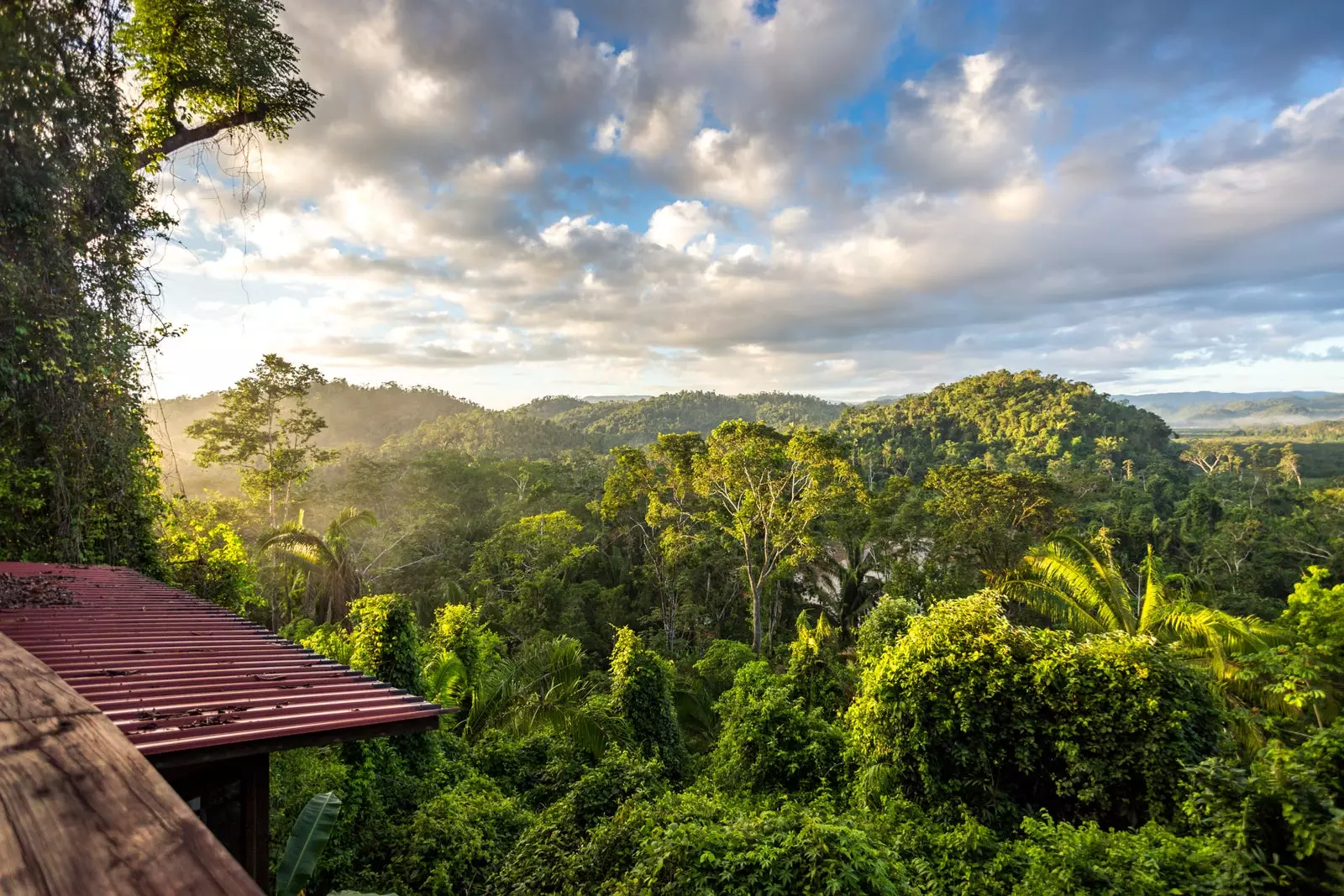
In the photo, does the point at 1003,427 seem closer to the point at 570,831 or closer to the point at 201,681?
the point at 570,831

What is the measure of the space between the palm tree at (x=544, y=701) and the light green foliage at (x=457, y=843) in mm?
2146

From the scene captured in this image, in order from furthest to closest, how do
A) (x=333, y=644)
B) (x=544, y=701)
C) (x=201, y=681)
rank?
(x=544, y=701)
(x=333, y=644)
(x=201, y=681)

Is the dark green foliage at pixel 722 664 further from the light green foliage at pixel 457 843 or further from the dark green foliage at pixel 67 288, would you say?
the dark green foliage at pixel 67 288

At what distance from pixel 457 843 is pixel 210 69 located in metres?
9.91

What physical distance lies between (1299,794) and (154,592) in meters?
8.41

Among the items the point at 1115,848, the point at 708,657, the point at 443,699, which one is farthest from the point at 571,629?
the point at 1115,848

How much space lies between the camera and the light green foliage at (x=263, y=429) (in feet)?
54.1

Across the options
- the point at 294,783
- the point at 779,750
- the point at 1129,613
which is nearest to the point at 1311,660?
the point at 1129,613

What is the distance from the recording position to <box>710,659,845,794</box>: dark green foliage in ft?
26.5

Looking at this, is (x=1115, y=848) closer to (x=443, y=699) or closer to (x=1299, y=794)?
(x=1299, y=794)

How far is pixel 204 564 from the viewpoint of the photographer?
9.88 meters

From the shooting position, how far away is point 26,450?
23.6ft

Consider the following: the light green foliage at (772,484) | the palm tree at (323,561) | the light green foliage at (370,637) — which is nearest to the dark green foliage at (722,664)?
the light green foliage at (772,484)

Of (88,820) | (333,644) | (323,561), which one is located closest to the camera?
(88,820)
